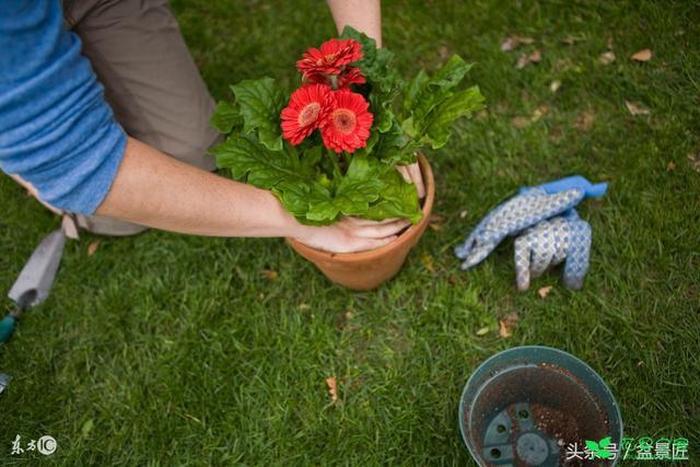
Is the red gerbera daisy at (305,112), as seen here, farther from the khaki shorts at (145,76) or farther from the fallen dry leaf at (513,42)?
the fallen dry leaf at (513,42)

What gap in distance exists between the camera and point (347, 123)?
155 centimetres

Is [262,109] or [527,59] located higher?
[262,109]

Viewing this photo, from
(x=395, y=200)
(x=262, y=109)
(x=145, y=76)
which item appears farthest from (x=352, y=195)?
(x=145, y=76)

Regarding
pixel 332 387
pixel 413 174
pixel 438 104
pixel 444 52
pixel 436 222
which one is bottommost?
pixel 332 387

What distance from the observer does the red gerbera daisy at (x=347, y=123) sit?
1543mm

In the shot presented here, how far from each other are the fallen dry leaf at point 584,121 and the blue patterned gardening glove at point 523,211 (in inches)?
13.2

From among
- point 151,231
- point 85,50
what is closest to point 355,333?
point 151,231

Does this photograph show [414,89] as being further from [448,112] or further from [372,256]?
[372,256]

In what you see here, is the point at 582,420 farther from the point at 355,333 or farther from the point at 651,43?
the point at 651,43

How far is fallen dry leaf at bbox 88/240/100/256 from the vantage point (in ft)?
8.25

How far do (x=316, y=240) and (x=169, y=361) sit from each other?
796mm

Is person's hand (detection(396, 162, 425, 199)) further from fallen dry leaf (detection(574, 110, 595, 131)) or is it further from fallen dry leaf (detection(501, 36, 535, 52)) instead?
fallen dry leaf (detection(501, 36, 535, 52))

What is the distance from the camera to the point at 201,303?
2309mm

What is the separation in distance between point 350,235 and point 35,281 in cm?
135
